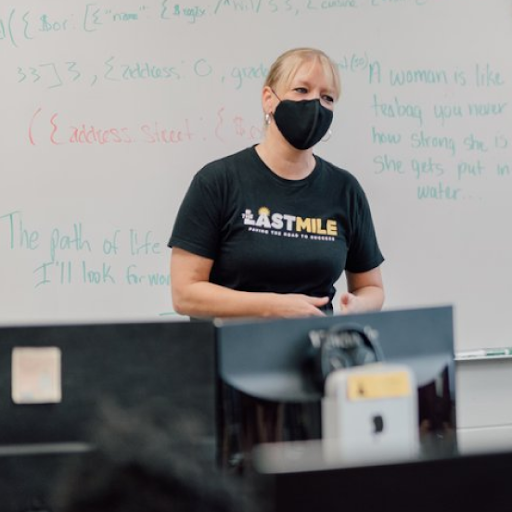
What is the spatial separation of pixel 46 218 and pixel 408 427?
1801 mm

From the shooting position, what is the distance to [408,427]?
1.07 m

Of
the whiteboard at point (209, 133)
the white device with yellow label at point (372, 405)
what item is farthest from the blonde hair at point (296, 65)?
the white device with yellow label at point (372, 405)

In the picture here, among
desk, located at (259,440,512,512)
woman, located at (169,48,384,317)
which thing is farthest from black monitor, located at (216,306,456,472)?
woman, located at (169,48,384,317)

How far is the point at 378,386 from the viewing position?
3.47 ft

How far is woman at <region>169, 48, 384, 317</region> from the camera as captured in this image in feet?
6.29

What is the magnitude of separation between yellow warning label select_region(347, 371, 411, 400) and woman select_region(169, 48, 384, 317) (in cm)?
80

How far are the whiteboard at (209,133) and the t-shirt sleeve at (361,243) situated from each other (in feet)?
2.45

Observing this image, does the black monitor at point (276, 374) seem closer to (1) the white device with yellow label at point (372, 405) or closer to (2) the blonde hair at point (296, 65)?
(1) the white device with yellow label at point (372, 405)

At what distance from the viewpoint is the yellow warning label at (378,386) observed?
1054 mm

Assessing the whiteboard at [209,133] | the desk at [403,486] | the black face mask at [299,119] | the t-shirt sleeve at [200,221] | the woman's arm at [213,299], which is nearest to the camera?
the desk at [403,486]

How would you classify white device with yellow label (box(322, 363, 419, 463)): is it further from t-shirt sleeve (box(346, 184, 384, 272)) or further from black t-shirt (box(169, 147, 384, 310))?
t-shirt sleeve (box(346, 184, 384, 272))

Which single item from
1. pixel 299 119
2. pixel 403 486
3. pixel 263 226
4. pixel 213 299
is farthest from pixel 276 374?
pixel 299 119

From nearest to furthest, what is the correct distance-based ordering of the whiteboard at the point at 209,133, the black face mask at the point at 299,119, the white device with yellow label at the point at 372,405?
the white device with yellow label at the point at 372,405 < the black face mask at the point at 299,119 < the whiteboard at the point at 209,133

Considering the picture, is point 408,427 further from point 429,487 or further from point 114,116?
point 114,116
